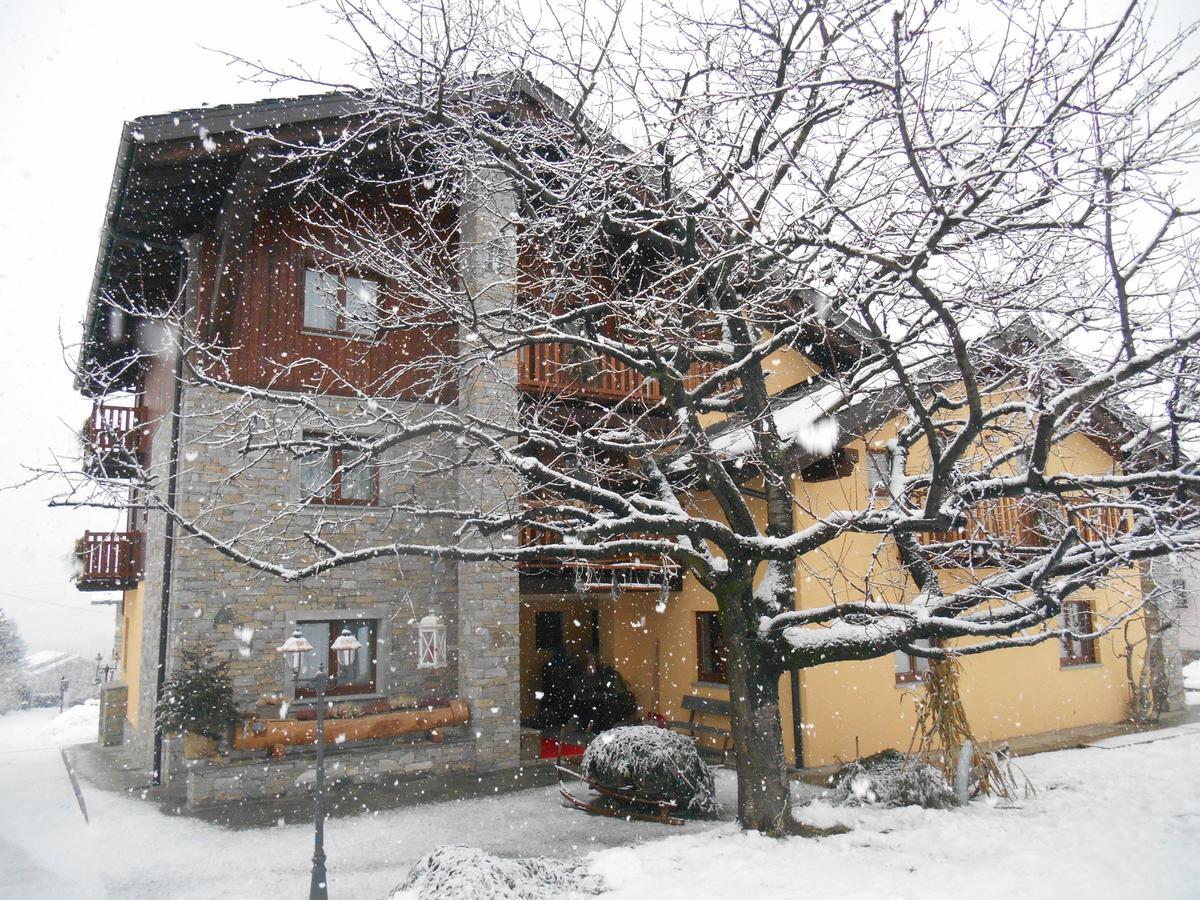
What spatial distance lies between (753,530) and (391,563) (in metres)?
6.76

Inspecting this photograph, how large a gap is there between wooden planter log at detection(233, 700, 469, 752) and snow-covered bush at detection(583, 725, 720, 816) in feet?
10.6

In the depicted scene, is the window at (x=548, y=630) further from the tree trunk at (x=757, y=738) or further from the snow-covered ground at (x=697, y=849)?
the tree trunk at (x=757, y=738)

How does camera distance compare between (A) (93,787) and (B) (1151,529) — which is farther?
(A) (93,787)

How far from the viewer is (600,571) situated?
13242 mm

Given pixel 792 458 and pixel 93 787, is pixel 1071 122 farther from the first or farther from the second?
pixel 93 787

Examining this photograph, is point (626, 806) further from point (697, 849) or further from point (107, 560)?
point (107, 560)

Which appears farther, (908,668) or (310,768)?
(908,668)

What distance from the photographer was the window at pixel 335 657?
1130cm

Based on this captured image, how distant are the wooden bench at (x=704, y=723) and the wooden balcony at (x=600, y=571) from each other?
1868mm

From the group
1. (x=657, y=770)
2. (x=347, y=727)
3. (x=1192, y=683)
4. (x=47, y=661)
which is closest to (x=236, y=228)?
(x=347, y=727)

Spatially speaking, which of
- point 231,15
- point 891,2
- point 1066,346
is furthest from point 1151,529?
point 231,15

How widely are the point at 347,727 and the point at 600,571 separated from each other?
468 cm

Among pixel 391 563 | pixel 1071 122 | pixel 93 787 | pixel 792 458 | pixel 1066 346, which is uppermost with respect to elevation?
pixel 1071 122

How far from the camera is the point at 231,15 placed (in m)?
6.38
